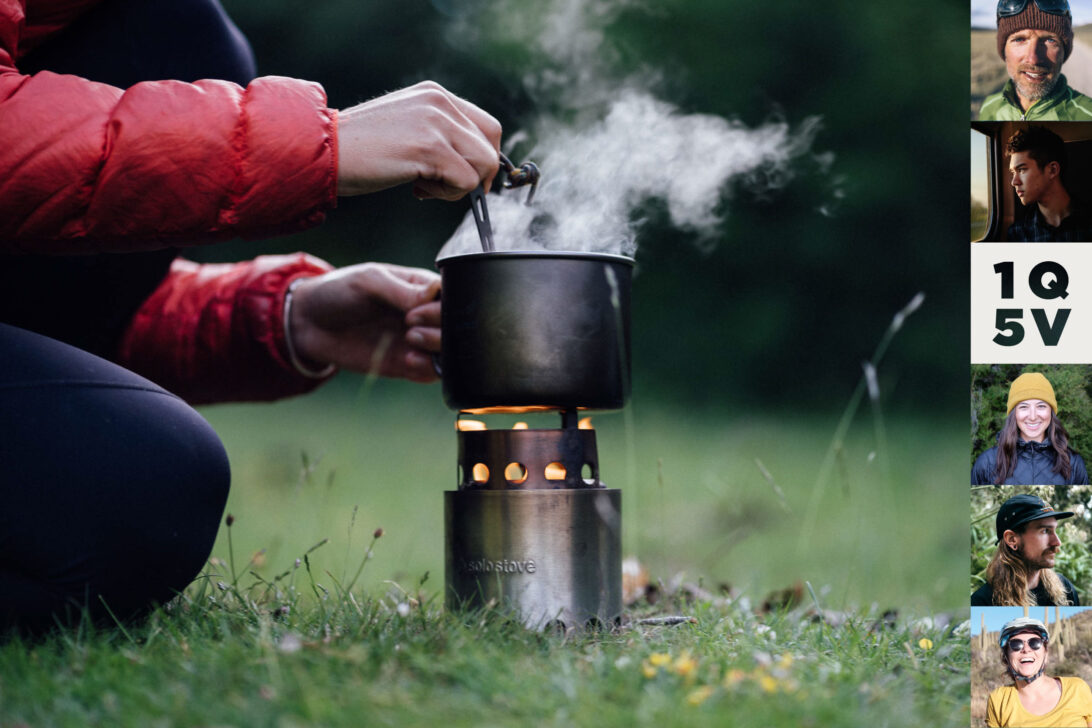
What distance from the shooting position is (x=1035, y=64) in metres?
1.91

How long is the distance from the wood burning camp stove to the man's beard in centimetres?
76

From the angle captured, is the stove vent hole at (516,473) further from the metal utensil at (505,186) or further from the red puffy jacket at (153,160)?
the red puffy jacket at (153,160)

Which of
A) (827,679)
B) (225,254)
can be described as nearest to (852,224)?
(225,254)

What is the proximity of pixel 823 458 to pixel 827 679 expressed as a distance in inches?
151

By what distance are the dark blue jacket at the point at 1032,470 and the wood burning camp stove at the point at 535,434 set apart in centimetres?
65

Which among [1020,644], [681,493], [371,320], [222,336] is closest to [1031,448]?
[1020,644]

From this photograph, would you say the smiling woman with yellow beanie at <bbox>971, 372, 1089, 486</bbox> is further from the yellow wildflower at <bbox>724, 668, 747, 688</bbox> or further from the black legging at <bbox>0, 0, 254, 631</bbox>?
the black legging at <bbox>0, 0, 254, 631</bbox>

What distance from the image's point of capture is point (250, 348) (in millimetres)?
2588

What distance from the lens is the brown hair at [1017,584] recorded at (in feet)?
5.73

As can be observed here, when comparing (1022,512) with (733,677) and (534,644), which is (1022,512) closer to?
(733,677)

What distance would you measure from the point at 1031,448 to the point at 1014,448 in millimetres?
29

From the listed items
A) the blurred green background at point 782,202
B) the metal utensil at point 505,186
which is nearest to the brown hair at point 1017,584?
the metal utensil at point 505,186

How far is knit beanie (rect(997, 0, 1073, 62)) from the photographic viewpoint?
1.93 meters

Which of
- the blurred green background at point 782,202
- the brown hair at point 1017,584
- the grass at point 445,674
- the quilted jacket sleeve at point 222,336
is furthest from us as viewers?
the blurred green background at point 782,202
